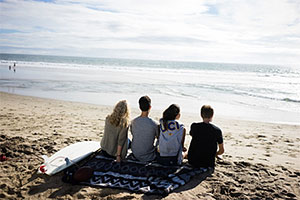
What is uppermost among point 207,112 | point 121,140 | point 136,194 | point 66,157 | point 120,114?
point 207,112

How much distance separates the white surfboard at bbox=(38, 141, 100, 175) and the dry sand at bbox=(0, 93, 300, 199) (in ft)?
0.53

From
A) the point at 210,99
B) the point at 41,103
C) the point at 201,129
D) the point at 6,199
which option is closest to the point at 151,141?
the point at 201,129

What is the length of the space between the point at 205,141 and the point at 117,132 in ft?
5.07

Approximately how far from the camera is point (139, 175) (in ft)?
13.9

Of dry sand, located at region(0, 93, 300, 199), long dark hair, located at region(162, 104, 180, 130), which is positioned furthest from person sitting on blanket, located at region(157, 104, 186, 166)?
dry sand, located at region(0, 93, 300, 199)

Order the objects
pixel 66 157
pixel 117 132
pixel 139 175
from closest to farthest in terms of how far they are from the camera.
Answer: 1. pixel 139 175
2. pixel 117 132
3. pixel 66 157

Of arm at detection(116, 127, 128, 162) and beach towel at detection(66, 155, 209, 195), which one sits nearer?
beach towel at detection(66, 155, 209, 195)

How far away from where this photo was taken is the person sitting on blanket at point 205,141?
441 cm

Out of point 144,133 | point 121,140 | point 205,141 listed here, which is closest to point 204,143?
point 205,141

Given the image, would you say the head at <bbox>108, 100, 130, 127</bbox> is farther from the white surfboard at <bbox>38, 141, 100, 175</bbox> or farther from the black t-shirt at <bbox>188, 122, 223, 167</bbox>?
the black t-shirt at <bbox>188, 122, 223, 167</bbox>

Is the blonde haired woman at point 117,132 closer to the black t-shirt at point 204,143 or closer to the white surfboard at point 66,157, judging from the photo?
the white surfboard at point 66,157

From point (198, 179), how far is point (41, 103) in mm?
8878

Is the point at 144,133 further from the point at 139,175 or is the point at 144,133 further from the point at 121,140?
the point at 139,175

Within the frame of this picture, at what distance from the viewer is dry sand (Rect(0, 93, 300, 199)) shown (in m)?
3.78
